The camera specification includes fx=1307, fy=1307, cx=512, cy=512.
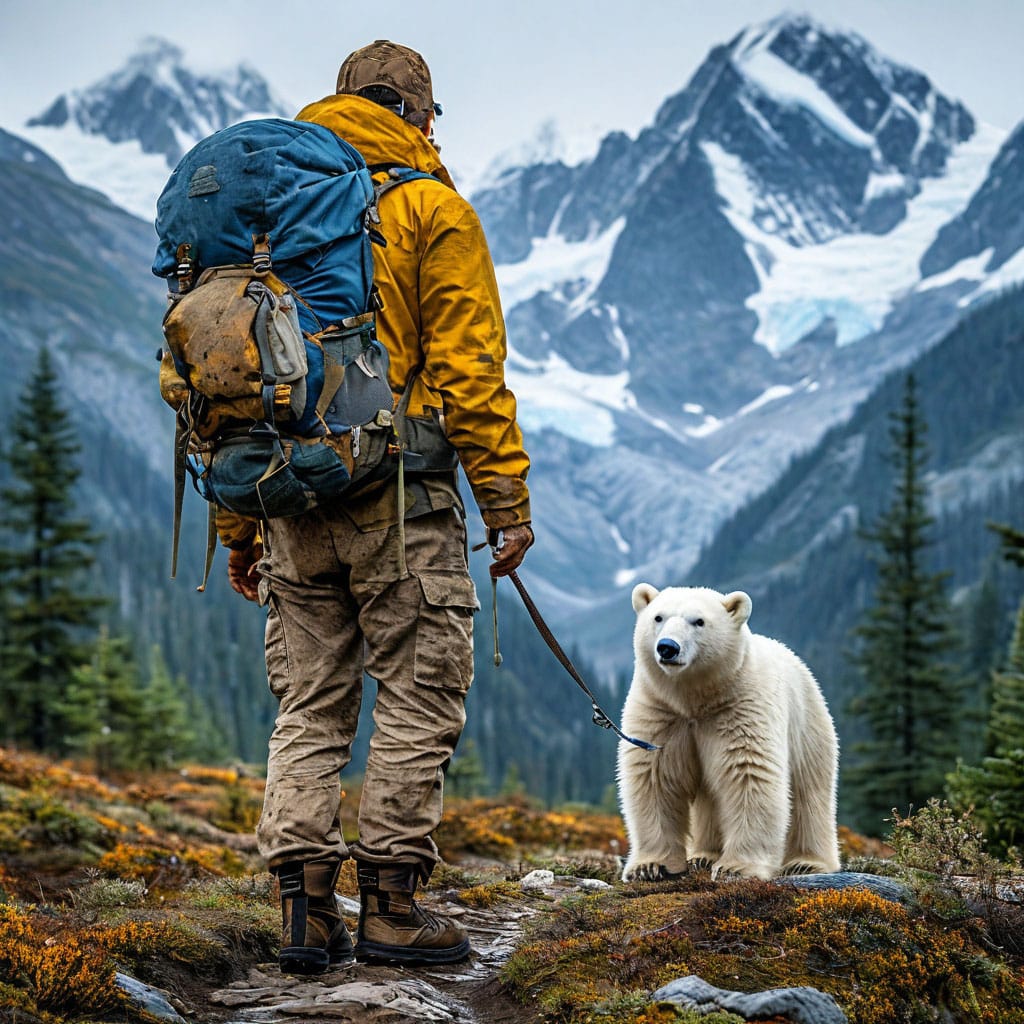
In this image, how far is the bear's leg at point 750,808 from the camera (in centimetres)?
728

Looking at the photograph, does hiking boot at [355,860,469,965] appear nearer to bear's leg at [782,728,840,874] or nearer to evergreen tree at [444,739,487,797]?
bear's leg at [782,728,840,874]

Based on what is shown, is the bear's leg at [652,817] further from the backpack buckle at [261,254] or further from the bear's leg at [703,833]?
the backpack buckle at [261,254]

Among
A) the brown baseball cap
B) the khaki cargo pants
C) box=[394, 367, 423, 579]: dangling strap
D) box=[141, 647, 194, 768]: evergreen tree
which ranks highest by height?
the brown baseball cap

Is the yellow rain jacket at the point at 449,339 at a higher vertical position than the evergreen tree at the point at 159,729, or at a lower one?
higher

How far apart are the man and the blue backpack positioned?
259 millimetres

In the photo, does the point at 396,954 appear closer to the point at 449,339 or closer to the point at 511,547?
the point at 511,547

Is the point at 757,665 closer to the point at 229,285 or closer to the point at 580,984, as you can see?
the point at 580,984

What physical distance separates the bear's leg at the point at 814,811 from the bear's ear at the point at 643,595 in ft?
4.34

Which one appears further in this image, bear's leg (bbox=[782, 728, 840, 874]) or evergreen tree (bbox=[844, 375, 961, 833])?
evergreen tree (bbox=[844, 375, 961, 833])

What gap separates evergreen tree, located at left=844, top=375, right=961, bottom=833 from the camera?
114 feet

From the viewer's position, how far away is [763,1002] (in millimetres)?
4625

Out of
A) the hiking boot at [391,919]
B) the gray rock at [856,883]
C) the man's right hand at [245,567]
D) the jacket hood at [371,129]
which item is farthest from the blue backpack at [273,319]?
the gray rock at [856,883]

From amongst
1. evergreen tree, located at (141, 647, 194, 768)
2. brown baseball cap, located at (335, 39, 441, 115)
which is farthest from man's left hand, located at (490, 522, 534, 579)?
evergreen tree, located at (141, 647, 194, 768)

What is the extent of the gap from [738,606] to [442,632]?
A: 2.75m
